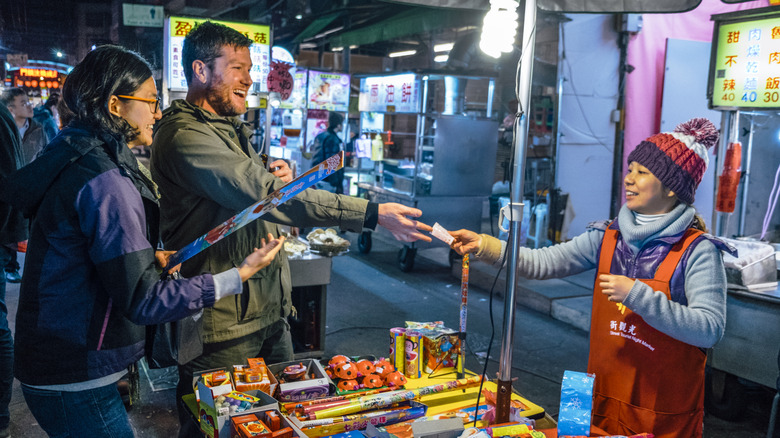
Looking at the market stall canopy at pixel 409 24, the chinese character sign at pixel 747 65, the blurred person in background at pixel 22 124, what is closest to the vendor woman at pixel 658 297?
the chinese character sign at pixel 747 65

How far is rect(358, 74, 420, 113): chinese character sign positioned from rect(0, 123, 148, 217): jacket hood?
7.10 metres

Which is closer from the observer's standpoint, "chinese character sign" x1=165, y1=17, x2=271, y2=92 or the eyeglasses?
the eyeglasses

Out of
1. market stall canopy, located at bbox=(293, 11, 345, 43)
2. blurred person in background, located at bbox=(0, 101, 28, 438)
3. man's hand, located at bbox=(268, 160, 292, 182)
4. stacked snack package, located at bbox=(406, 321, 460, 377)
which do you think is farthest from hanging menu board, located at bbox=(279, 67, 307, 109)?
stacked snack package, located at bbox=(406, 321, 460, 377)

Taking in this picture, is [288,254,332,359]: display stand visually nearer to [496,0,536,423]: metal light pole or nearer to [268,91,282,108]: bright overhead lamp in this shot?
[268,91,282,108]: bright overhead lamp

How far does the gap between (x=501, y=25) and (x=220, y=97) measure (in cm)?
122

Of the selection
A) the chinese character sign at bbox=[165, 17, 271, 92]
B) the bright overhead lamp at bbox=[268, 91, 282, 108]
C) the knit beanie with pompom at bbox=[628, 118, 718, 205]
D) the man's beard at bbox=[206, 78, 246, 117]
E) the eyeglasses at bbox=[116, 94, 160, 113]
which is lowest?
the knit beanie with pompom at bbox=[628, 118, 718, 205]

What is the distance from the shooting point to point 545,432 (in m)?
2.10

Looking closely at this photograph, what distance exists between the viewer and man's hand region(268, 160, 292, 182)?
2652mm

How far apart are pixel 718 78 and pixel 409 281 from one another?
475cm

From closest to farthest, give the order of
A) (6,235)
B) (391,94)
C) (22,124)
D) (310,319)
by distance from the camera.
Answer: (6,235) < (310,319) < (22,124) < (391,94)

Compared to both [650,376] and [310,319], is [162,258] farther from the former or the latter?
[310,319]

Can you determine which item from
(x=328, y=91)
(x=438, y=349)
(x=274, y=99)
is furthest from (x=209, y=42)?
(x=328, y=91)

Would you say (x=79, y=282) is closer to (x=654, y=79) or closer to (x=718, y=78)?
(x=718, y=78)

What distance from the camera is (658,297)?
6.79 feet
